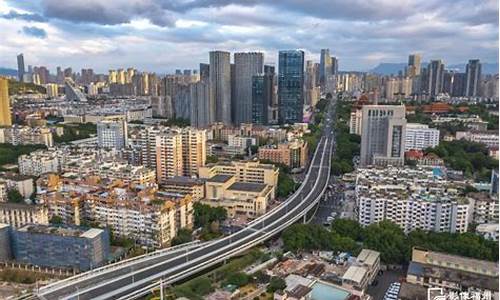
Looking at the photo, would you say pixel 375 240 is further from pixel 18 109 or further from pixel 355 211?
pixel 18 109

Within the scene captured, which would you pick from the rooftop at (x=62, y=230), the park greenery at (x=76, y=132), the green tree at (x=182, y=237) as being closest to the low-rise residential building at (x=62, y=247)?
the rooftop at (x=62, y=230)

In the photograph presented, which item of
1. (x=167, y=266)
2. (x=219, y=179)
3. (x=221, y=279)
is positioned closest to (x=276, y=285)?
(x=221, y=279)

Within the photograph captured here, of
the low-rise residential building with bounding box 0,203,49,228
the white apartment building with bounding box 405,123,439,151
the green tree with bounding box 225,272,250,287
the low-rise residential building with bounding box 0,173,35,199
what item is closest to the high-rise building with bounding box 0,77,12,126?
the low-rise residential building with bounding box 0,173,35,199

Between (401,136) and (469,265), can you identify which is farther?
(401,136)

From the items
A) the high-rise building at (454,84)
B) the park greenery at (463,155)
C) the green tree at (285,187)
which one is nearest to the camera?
the park greenery at (463,155)

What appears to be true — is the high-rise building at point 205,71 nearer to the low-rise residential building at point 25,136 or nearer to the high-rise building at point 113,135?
the high-rise building at point 113,135

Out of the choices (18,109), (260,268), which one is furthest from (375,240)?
(18,109)

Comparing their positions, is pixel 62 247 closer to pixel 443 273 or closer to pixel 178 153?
pixel 178 153
